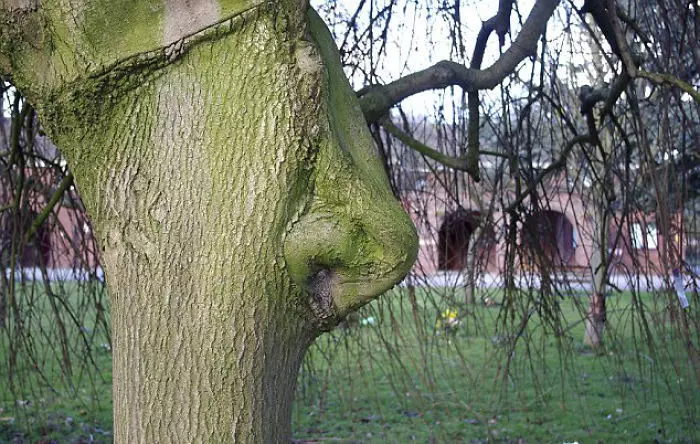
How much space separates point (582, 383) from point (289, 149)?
243 inches

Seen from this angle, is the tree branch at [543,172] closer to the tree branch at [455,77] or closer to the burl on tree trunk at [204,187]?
the tree branch at [455,77]

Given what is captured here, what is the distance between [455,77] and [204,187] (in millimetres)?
1341

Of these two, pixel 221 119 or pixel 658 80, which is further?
pixel 658 80

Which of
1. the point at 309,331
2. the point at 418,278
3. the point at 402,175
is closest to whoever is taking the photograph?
the point at 309,331

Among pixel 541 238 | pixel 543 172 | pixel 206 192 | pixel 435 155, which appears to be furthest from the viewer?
pixel 541 238

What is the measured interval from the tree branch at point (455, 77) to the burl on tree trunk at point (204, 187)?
0.90 meters

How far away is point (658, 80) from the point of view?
2557 mm

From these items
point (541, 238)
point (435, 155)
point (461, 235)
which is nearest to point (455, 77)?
point (435, 155)

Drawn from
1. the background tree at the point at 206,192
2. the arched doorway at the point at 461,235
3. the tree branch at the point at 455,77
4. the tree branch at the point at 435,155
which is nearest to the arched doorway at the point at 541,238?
the arched doorway at the point at 461,235

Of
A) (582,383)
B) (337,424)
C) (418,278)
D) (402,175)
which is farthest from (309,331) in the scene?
(582,383)

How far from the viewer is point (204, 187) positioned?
148 cm

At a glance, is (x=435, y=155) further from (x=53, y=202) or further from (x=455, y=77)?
(x=53, y=202)

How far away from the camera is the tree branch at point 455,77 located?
7.96 ft

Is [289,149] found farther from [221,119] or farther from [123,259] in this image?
[123,259]
